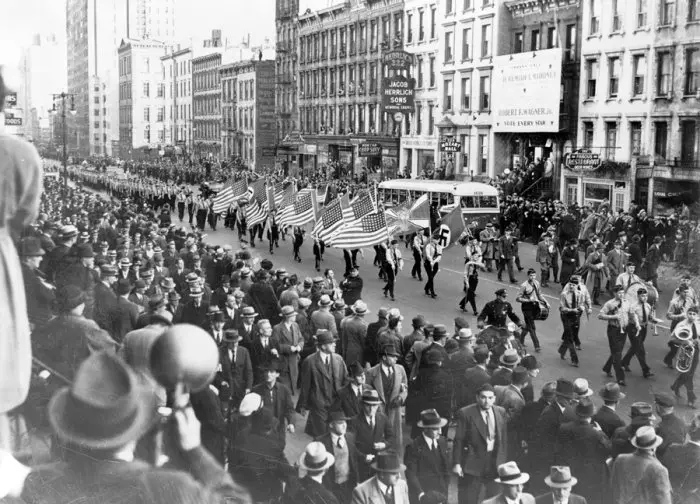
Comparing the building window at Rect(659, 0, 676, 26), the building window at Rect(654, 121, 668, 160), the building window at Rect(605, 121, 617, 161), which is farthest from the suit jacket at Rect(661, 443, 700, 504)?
the building window at Rect(605, 121, 617, 161)

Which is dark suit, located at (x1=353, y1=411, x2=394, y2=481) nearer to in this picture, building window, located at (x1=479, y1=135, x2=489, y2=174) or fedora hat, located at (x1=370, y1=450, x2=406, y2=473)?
fedora hat, located at (x1=370, y1=450, x2=406, y2=473)

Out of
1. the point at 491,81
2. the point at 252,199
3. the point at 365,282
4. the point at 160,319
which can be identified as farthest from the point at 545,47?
the point at 160,319

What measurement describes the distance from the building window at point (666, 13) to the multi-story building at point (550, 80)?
9085 mm

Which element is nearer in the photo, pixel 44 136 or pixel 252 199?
pixel 44 136

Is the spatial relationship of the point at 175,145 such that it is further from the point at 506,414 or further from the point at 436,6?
the point at 436,6

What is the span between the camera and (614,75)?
34.1 meters

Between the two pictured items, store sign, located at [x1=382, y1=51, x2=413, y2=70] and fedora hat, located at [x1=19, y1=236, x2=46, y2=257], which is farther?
store sign, located at [x1=382, y1=51, x2=413, y2=70]

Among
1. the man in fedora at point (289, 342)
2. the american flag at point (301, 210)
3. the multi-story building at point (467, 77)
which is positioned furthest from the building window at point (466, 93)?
the man in fedora at point (289, 342)

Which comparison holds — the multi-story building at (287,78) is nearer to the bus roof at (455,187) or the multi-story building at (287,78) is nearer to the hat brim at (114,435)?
the bus roof at (455,187)

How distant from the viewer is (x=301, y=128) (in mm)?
66750

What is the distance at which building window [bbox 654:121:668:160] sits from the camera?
3171 centimetres

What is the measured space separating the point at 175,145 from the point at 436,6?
1791 inches

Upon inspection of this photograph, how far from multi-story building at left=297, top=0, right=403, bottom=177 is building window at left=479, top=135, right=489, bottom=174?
24.7ft

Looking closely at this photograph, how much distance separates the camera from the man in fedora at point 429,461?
7.16 meters
